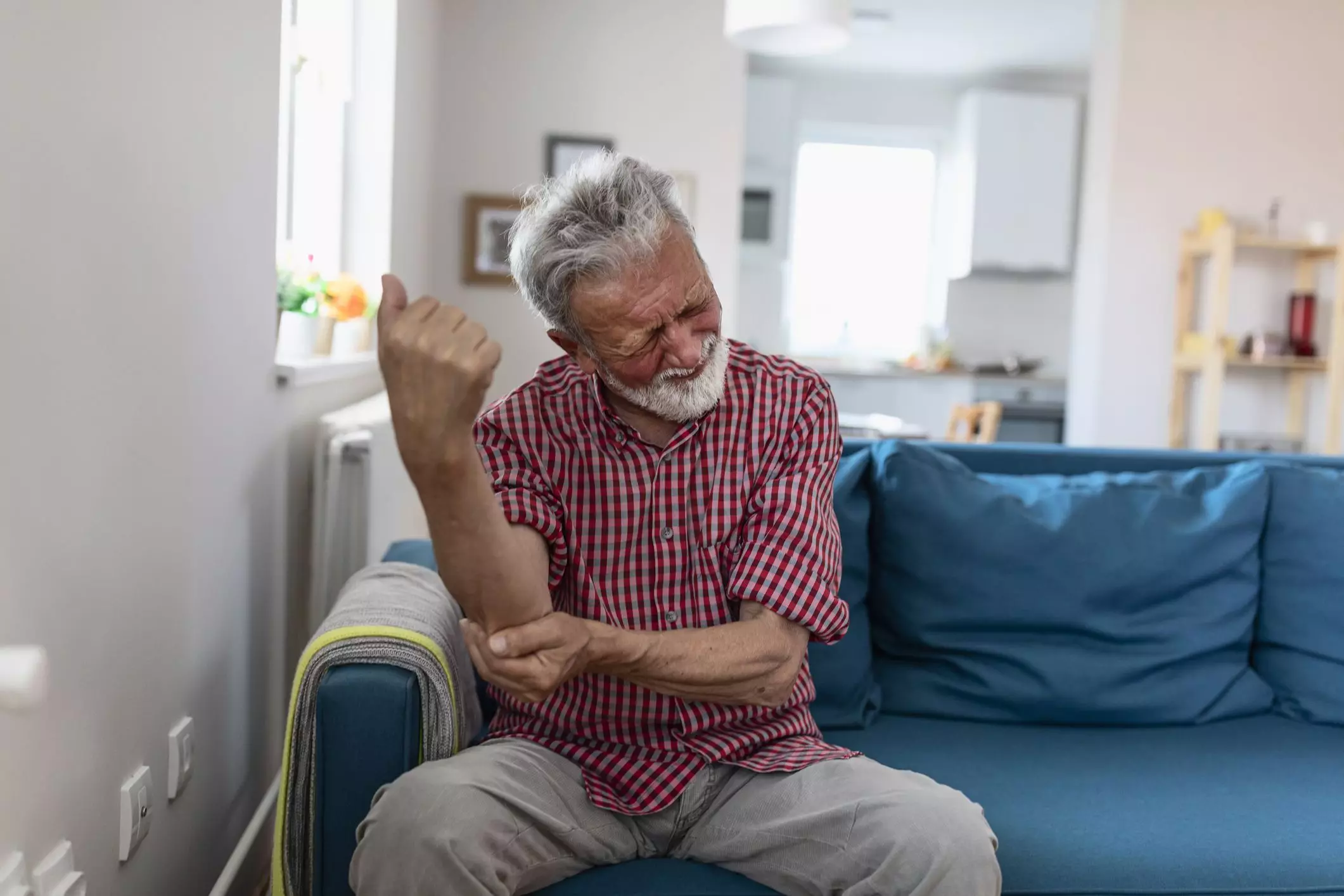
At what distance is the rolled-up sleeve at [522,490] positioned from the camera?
4.61ft

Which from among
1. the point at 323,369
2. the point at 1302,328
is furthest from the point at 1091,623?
the point at 1302,328

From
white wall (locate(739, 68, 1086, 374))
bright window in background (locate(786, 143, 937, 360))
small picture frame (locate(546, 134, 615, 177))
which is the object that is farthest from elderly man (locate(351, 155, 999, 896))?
bright window in background (locate(786, 143, 937, 360))

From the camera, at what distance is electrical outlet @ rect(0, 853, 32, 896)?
3.41 ft

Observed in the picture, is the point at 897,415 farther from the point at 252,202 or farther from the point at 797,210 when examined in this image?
the point at 252,202

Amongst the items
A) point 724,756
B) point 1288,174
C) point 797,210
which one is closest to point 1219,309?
point 1288,174

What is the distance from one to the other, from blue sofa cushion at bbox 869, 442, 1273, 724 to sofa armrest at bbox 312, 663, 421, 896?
890mm

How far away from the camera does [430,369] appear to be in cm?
96

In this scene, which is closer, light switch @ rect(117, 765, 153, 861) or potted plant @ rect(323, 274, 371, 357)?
light switch @ rect(117, 765, 153, 861)

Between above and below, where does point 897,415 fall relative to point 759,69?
below

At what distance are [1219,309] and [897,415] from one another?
1968 mm

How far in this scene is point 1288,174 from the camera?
5223 mm

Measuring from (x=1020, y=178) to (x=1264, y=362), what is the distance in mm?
2036

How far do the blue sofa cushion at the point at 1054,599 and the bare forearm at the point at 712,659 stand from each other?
1.89 ft

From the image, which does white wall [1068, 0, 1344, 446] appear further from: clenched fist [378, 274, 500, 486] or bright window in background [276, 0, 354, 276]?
clenched fist [378, 274, 500, 486]
